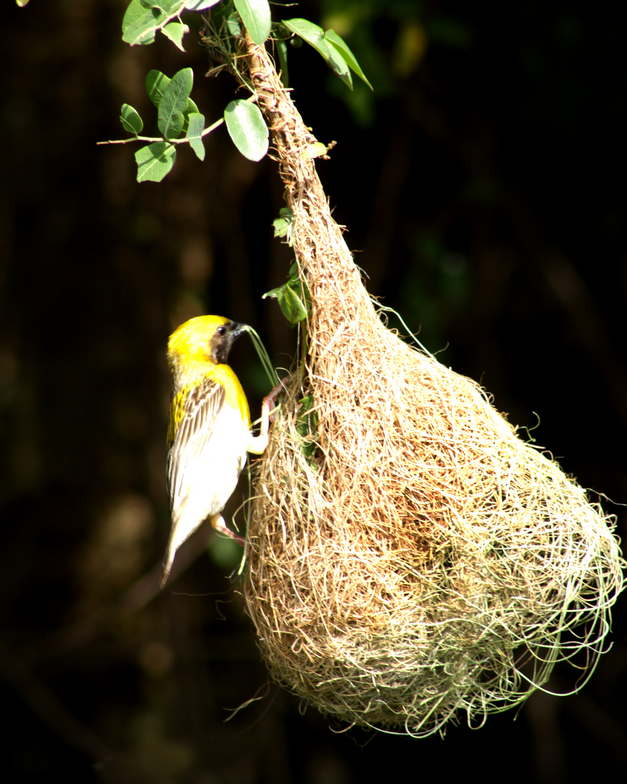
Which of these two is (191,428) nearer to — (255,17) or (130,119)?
(130,119)

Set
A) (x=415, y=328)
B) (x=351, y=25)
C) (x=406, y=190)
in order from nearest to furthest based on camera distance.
Result: (x=351, y=25), (x=415, y=328), (x=406, y=190)

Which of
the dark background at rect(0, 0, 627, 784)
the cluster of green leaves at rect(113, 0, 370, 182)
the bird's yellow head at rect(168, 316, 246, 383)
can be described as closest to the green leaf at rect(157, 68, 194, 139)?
the cluster of green leaves at rect(113, 0, 370, 182)

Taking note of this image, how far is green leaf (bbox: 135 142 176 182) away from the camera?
1.76 meters

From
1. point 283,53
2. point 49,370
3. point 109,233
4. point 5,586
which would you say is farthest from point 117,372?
point 283,53

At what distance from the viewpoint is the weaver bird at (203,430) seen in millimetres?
2668

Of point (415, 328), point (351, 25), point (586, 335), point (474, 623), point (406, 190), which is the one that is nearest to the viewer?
point (474, 623)

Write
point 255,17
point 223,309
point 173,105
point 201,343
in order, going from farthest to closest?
point 223,309 → point 201,343 → point 173,105 → point 255,17

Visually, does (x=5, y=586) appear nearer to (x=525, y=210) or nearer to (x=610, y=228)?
(x=525, y=210)

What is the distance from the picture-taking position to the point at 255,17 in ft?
5.33

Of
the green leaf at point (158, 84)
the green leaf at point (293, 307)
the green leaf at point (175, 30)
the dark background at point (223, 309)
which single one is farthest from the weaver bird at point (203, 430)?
the dark background at point (223, 309)

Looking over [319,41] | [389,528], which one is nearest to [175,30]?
[319,41]

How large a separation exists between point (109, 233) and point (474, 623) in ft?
12.9

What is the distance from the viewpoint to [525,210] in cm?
514

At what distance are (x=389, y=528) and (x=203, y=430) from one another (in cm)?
94
